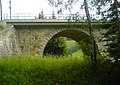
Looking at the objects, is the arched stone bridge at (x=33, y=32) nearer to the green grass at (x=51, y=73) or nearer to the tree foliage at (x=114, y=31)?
the green grass at (x=51, y=73)

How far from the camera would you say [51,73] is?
21859mm

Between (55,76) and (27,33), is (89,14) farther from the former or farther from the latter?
(27,33)

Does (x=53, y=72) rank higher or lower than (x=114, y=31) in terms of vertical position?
lower

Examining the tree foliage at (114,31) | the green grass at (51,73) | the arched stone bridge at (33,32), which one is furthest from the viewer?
the arched stone bridge at (33,32)

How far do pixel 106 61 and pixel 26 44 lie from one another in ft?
59.7

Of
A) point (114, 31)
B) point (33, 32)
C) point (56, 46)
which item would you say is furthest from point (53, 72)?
point (56, 46)

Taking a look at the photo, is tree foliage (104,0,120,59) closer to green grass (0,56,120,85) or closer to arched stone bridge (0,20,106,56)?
green grass (0,56,120,85)

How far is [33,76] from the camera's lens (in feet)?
70.3

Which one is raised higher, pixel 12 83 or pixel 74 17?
pixel 74 17

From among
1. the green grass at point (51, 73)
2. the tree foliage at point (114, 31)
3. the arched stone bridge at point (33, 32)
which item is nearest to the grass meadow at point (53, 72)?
the green grass at point (51, 73)

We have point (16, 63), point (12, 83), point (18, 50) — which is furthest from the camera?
point (18, 50)

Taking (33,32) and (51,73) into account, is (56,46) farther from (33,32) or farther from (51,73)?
(51,73)

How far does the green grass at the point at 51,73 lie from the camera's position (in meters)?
20.8

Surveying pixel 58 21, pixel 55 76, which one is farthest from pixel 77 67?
pixel 58 21
